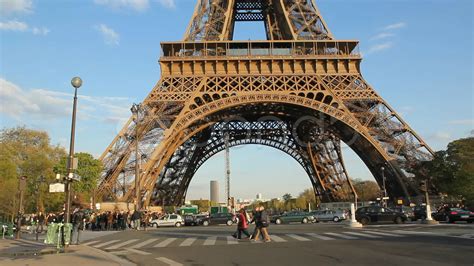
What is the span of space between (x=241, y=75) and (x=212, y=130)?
52.0 ft

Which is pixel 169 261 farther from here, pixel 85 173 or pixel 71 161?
pixel 85 173

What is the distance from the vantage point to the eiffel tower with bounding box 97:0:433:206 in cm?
3628

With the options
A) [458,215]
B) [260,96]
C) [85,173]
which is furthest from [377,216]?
[85,173]

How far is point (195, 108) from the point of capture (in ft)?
128

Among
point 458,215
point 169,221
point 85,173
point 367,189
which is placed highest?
point 85,173

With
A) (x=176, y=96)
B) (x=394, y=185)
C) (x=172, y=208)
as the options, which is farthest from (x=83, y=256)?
(x=172, y=208)

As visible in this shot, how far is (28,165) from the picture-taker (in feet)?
170

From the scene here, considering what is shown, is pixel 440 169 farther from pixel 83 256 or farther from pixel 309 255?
pixel 83 256

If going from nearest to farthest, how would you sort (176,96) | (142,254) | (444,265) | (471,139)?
1. (444,265)
2. (142,254)
3. (176,96)
4. (471,139)

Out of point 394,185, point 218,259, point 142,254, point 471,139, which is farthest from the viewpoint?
point 471,139

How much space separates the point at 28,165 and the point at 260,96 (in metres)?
31.9

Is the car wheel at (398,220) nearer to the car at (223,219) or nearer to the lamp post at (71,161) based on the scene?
the car at (223,219)

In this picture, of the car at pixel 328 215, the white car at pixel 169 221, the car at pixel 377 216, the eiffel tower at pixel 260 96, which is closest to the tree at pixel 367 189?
the eiffel tower at pixel 260 96

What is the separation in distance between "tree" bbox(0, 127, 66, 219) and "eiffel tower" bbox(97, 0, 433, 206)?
17.8m
